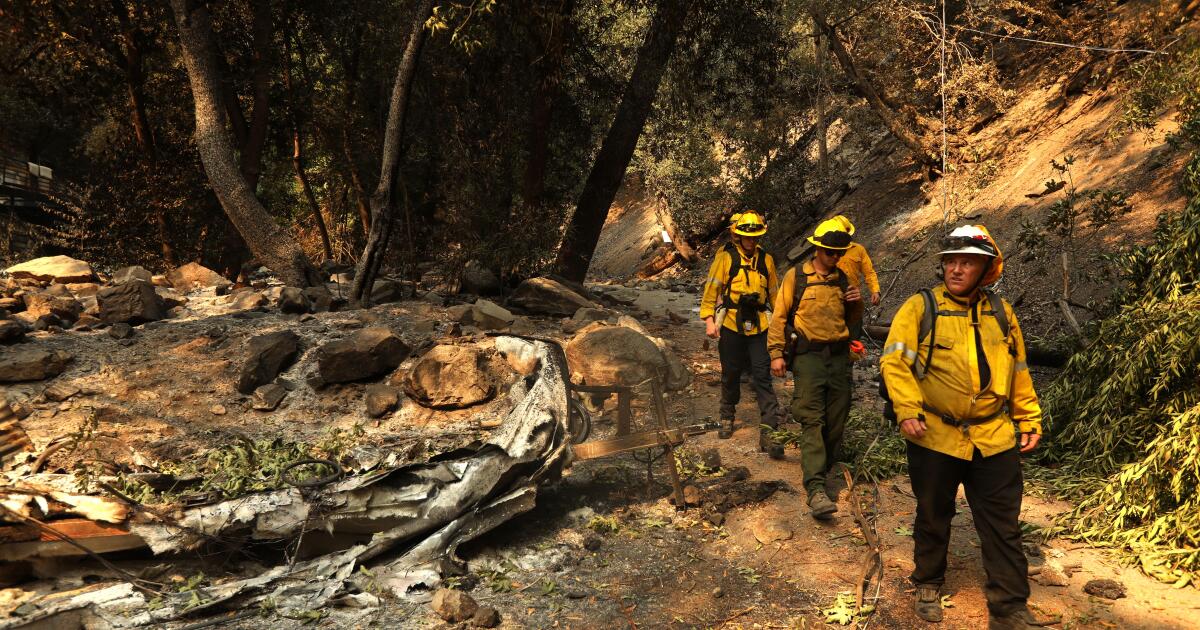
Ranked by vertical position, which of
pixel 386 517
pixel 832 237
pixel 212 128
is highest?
pixel 212 128

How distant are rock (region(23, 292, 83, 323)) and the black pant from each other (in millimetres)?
7653

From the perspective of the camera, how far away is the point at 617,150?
12289mm

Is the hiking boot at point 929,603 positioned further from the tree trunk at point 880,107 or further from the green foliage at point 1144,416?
the tree trunk at point 880,107

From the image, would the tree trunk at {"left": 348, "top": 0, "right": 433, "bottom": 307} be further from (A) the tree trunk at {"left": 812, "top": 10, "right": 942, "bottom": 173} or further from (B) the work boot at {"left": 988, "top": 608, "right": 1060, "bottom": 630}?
(A) the tree trunk at {"left": 812, "top": 10, "right": 942, "bottom": 173}

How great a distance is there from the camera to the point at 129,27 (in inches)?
527

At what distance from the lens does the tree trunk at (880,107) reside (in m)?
15.3

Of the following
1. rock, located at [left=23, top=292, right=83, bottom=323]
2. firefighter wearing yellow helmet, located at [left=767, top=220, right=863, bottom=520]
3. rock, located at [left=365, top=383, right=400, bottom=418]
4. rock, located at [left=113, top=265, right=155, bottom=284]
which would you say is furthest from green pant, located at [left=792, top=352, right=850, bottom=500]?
rock, located at [left=23, top=292, right=83, bottom=323]

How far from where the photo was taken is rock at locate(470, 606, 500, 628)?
4.14 meters

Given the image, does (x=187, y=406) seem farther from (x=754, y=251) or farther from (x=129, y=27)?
(x=129, y=27)

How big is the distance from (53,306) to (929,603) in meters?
9.63

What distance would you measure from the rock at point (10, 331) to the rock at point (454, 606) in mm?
6576

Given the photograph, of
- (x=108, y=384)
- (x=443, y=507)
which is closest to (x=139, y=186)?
(x=108, y=384)

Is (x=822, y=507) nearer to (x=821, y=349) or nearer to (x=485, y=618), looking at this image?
(x=821, y=349)

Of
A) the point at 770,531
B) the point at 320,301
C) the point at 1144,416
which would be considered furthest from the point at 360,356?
the point at 1144,416
